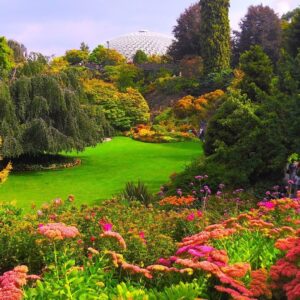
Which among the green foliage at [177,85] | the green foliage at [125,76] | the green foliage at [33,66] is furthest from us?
the green foliage at [125,76]

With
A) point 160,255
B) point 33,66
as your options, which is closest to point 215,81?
point 33,66

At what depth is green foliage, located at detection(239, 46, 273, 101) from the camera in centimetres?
1291

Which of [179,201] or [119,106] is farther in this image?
[119,106]

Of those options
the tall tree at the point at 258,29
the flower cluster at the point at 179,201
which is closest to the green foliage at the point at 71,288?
the flower cluster at the point at 179,201

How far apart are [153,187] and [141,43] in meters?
78.1

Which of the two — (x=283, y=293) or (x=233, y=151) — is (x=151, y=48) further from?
(x=283, y=293)

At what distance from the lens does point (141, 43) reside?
87562 millimetres

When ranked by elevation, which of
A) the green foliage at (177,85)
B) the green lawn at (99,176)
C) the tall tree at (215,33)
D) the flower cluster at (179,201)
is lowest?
the green lawn at (99,176)

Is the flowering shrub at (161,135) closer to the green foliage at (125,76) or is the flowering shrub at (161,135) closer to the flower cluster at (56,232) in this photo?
the green foliage at (125,76)

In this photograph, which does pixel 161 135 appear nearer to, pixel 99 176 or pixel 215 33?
pixel 99 176

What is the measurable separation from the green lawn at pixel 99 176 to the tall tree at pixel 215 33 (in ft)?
53.3

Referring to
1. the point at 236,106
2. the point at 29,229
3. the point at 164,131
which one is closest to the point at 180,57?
the point at 164,131

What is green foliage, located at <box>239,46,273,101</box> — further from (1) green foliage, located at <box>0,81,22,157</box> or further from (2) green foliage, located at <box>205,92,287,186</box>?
(1) green foliage, located at <box>0,81,22,157</box>

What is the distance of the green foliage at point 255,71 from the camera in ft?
42.4
